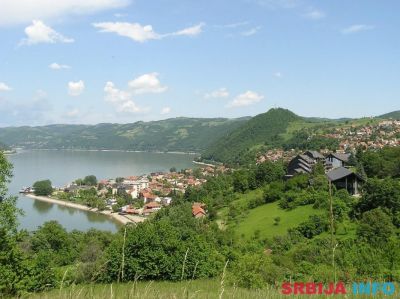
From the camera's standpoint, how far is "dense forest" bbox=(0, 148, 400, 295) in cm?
1123

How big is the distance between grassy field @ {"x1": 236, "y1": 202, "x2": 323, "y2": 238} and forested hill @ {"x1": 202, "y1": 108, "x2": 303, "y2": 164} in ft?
257

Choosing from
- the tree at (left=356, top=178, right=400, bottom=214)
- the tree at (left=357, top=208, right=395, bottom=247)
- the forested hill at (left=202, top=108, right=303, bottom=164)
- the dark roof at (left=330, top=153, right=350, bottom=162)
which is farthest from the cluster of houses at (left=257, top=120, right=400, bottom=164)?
the tree at (left=357, top=208, right=395, bottom=247)

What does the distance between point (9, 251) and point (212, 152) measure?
11814 centimetres

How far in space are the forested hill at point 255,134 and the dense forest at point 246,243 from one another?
245 feet

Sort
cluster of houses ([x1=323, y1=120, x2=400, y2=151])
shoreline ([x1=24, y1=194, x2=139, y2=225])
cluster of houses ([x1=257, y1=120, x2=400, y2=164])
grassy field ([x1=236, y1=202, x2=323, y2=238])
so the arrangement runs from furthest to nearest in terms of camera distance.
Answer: cluster of houses ([x1=323, y1=120, x2=400, y2=151])
cluster of houses ([x1=257, y1=120, x2=400, y2=164])
shoreline ([x1=24, y1=194, x2=139, y2=225])
grassy field ([x1=236, y1=202, x2=323, y2=238])

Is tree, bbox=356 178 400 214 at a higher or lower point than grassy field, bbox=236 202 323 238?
higher

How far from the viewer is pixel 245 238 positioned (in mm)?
24938

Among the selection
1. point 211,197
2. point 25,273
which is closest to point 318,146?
point 211,197

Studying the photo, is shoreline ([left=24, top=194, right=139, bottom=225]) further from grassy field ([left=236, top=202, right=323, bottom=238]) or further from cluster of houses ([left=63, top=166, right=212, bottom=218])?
grassy field ([left=236, top=202, right=323, bottom=238])

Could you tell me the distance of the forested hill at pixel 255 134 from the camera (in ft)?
379

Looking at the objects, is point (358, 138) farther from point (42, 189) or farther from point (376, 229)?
point (376, 229)

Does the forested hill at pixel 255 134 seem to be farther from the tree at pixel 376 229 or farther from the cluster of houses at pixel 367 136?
the tree at pixel 376 229

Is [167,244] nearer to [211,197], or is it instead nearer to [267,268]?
[267,268]

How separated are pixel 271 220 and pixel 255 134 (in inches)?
3892
